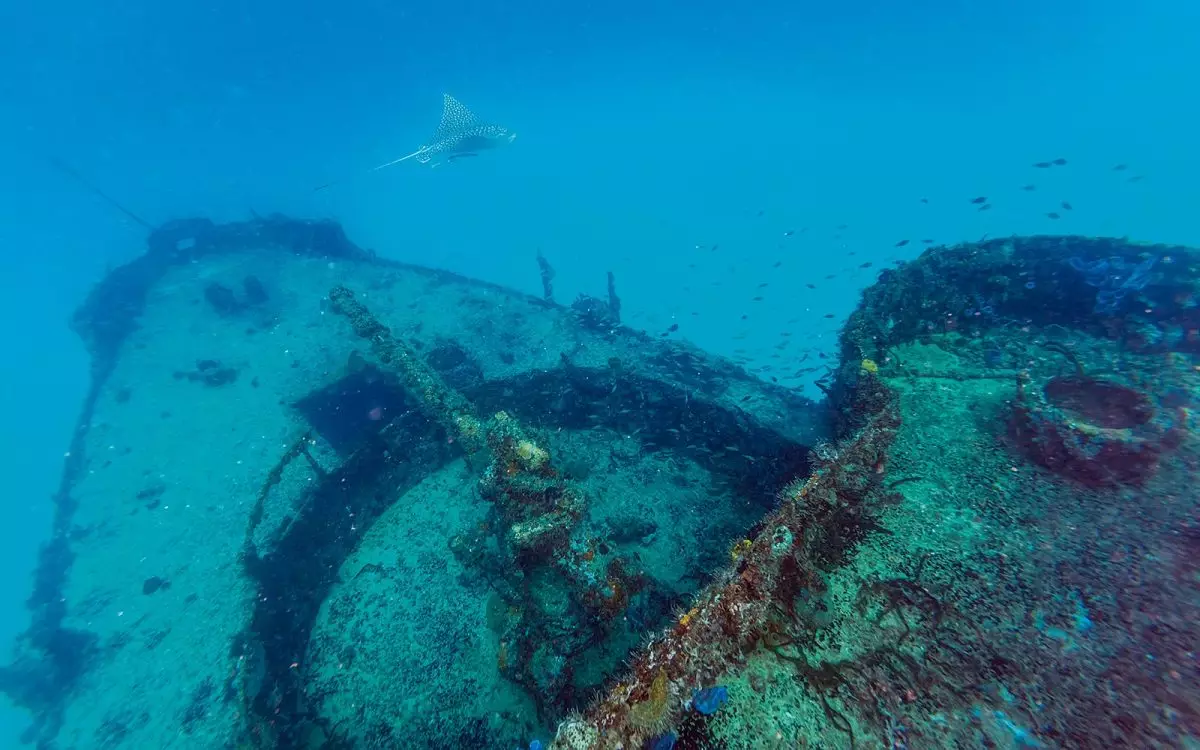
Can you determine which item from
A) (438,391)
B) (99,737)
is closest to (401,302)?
(438,391)

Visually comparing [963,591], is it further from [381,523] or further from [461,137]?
[461,137]

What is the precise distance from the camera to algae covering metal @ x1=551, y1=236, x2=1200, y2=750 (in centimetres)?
262

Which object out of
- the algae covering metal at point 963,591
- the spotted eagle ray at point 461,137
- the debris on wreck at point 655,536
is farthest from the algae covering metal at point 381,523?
the spotted eagle ray at point 461,137

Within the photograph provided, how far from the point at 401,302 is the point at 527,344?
582cm

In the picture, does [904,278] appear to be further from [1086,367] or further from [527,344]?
[527,344]

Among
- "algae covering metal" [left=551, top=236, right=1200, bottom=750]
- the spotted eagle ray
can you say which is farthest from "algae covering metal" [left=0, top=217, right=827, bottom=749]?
the spotted eagle ray

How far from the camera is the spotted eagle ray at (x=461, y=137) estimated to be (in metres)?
10.5

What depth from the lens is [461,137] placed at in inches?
416

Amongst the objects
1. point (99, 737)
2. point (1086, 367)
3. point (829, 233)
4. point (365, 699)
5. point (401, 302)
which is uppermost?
point (1086, 367)

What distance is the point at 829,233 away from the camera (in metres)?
97.2

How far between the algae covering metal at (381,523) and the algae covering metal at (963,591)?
223cm

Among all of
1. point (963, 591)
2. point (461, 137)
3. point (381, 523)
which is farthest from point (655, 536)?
point (461, 137)

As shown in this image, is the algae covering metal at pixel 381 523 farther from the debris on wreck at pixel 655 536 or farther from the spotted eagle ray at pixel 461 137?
the spotted eagle ray at pixel 461 137

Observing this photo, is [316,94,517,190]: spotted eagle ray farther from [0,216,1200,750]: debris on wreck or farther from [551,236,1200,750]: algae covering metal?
[551,236,1200,750]: algae covering metal
